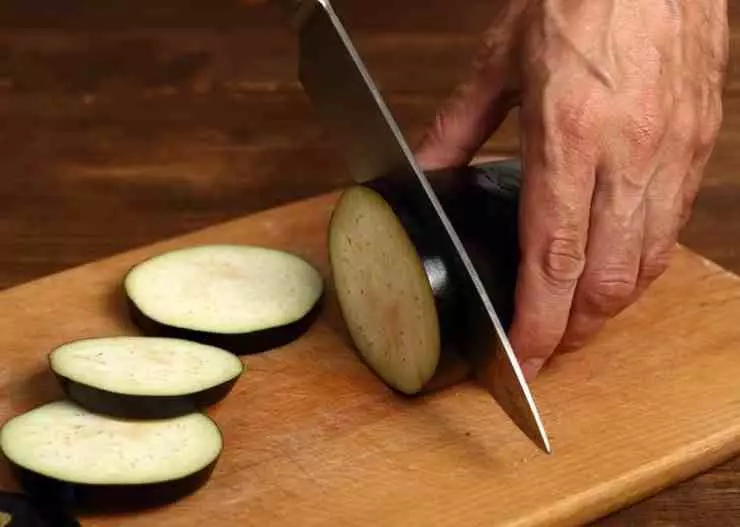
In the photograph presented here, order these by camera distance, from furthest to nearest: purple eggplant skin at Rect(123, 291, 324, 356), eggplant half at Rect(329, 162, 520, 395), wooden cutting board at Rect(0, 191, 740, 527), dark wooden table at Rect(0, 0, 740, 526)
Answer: dark wooden table at Rect(0, 0, 740, 526)
purple eggplant skin at Rect(123, 291, 324, 356)
eggplant half at Rect(329, 162, 520, 395)
wooden cutting board at Rect(0, 191, 740, 527)

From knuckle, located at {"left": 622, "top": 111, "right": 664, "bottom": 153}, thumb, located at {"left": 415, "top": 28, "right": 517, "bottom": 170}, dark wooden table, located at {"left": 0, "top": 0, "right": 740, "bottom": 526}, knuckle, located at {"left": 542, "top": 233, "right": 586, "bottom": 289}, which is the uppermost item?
knuckle, located at {"left": 622, "top": 111, "right": 664, "bottom": 153}

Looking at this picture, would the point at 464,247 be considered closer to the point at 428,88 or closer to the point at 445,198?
the point at 445,198

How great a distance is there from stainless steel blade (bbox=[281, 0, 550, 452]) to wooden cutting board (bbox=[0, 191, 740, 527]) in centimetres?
8

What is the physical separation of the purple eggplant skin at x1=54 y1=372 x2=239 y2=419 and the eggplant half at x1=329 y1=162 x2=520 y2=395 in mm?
311

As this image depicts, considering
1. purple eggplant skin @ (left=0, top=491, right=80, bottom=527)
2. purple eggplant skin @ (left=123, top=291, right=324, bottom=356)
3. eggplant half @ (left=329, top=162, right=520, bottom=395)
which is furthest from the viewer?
purple eggplant skin @ (left=123, top=291, right=324, bottom=356)

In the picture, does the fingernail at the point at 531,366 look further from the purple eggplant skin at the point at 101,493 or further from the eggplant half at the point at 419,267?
the purple eggplant skin at the point at 101,493

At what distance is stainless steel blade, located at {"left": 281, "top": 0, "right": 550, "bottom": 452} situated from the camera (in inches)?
75.0

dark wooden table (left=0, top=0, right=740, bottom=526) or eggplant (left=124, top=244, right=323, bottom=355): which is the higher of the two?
eggplant (left=124, top=244, right=323, bottom=355)

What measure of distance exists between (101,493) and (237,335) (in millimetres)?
398

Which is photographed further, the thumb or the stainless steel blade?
the thumb

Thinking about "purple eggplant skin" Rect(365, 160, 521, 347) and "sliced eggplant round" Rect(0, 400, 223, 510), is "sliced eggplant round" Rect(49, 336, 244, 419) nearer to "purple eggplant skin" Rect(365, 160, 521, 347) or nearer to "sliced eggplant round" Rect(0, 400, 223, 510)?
"sliced eggplant round" Rect(0, 400, 223, 510)

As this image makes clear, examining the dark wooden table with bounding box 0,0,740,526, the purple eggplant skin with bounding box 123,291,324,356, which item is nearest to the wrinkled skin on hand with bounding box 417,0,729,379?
the purple eggplant skin with bounding box 123,291,324,356

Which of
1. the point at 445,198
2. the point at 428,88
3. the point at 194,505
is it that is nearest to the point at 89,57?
the point at 428,88

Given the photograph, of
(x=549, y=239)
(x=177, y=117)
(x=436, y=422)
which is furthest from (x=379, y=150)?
(x=177, y=117)
